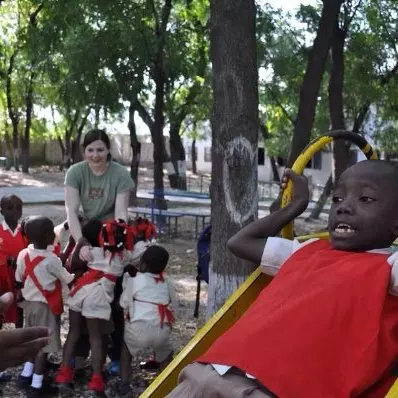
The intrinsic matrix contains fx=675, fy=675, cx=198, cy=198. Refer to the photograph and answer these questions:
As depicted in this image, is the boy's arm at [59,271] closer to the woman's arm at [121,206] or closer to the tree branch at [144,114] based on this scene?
the woman's arm at [121,206]

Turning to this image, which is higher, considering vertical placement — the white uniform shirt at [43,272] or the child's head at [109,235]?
the child's head at [109,235]

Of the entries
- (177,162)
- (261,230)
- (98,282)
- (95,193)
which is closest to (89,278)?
(98,282)

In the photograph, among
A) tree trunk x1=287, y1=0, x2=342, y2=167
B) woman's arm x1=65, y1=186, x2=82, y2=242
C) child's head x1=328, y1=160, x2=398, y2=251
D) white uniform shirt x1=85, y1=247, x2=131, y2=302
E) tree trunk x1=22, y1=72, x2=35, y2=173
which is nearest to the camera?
child's head x1=328, y1=160, x2=398, y2=251

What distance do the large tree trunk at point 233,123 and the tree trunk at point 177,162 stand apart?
13.7 meters

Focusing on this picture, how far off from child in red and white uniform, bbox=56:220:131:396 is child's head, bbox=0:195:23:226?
59 cm

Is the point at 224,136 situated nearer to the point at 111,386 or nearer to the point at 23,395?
the point at 111,386

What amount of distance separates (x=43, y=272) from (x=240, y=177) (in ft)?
4.53

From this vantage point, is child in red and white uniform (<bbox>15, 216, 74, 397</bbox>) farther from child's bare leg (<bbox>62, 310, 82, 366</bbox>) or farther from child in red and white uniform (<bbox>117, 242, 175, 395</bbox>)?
child in red and white uniform (<bbox>117, 242, 175, 395</bbox>)

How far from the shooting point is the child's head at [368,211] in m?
2.16

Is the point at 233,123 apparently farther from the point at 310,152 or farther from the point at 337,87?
the point at 337,87

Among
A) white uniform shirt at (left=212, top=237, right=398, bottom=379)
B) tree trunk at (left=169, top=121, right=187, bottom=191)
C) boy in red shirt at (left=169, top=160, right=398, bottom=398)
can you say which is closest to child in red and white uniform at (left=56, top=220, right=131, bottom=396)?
white uniform shirt at (left=212, top=237, right=398, bottom=379)

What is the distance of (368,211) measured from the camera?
2.16 metres

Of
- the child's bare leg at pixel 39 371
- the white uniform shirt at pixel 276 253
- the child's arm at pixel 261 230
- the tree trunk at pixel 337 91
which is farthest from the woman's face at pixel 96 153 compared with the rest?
the tree trunk at pixel 337 91

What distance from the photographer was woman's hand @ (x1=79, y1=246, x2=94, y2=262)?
4090mm
